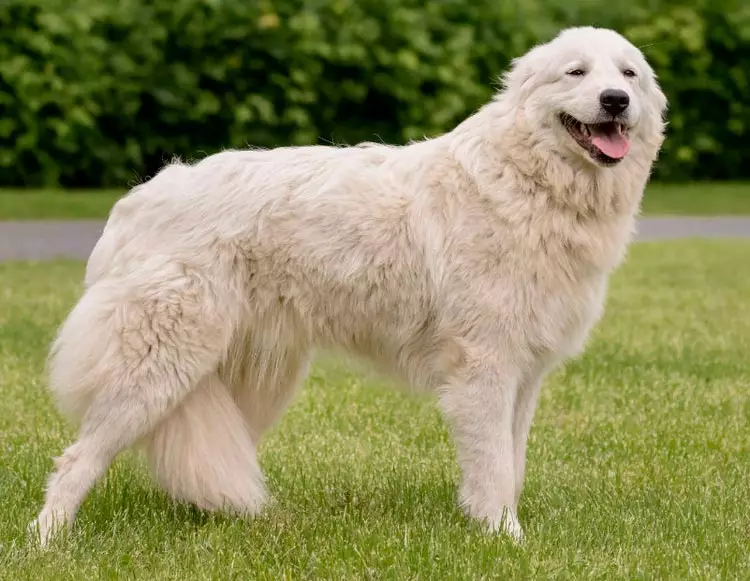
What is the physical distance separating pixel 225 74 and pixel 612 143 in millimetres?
13499

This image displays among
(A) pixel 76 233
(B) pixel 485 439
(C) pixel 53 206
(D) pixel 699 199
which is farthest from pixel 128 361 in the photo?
(D) pixel 699 199

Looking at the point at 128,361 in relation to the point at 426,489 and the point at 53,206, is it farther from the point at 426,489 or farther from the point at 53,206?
the point at 53,206

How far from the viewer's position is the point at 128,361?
14.9ft

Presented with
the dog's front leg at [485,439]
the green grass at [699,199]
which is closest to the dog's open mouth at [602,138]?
the dog's front leg at [485,439]

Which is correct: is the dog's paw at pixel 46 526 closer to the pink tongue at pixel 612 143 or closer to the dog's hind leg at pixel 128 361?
the dog's hind leg at pixel 128 361

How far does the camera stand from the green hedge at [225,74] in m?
16.4

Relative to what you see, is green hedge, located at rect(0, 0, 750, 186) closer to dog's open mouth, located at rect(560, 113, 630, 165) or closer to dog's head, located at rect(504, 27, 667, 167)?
dog's head, located at rect(504, 27, 667, 167)

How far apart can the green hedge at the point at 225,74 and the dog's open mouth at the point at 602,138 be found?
11.5 m

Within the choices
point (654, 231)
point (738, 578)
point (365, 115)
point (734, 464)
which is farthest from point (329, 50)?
point (738, 578)

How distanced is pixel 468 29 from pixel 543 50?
47.1 ft

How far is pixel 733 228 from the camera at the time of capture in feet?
57.2

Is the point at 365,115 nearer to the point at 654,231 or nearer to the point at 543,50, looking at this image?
the point at 654,231

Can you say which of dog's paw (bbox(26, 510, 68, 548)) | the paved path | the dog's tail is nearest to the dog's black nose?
the dog's tail

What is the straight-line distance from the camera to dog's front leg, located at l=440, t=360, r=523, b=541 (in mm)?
4570
